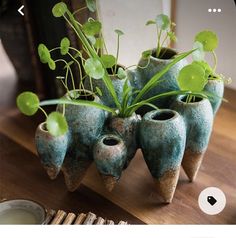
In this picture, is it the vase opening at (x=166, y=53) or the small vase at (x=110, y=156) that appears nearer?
the small vase at (x=110, y=156)

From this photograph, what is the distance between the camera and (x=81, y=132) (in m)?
0.64

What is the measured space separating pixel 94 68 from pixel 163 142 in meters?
0.15

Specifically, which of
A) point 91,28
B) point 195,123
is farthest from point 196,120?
point 91,28

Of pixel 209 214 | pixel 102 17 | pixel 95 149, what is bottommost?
pixel 209 214

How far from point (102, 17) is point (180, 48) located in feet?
0.71

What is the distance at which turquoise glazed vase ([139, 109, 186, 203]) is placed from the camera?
0.61 meters

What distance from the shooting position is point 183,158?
27.9 inches

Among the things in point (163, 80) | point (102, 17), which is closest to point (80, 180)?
point (163, 80)

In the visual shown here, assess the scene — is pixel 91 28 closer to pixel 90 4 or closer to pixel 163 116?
pixel 90 4

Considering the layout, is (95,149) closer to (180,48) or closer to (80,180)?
(80,180)

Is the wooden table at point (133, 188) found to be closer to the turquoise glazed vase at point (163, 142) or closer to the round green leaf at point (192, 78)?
the turquoise glazed vase at point (163, 142)

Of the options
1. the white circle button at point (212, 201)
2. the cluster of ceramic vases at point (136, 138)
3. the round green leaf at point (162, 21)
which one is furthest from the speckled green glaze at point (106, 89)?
the white circle button at point (212, 201)

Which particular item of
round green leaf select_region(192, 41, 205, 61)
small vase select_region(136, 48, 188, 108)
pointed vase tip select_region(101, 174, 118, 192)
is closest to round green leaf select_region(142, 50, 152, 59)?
small vase select_region(136, 48, 188, 108)

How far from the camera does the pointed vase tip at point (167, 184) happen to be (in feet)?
2.15
